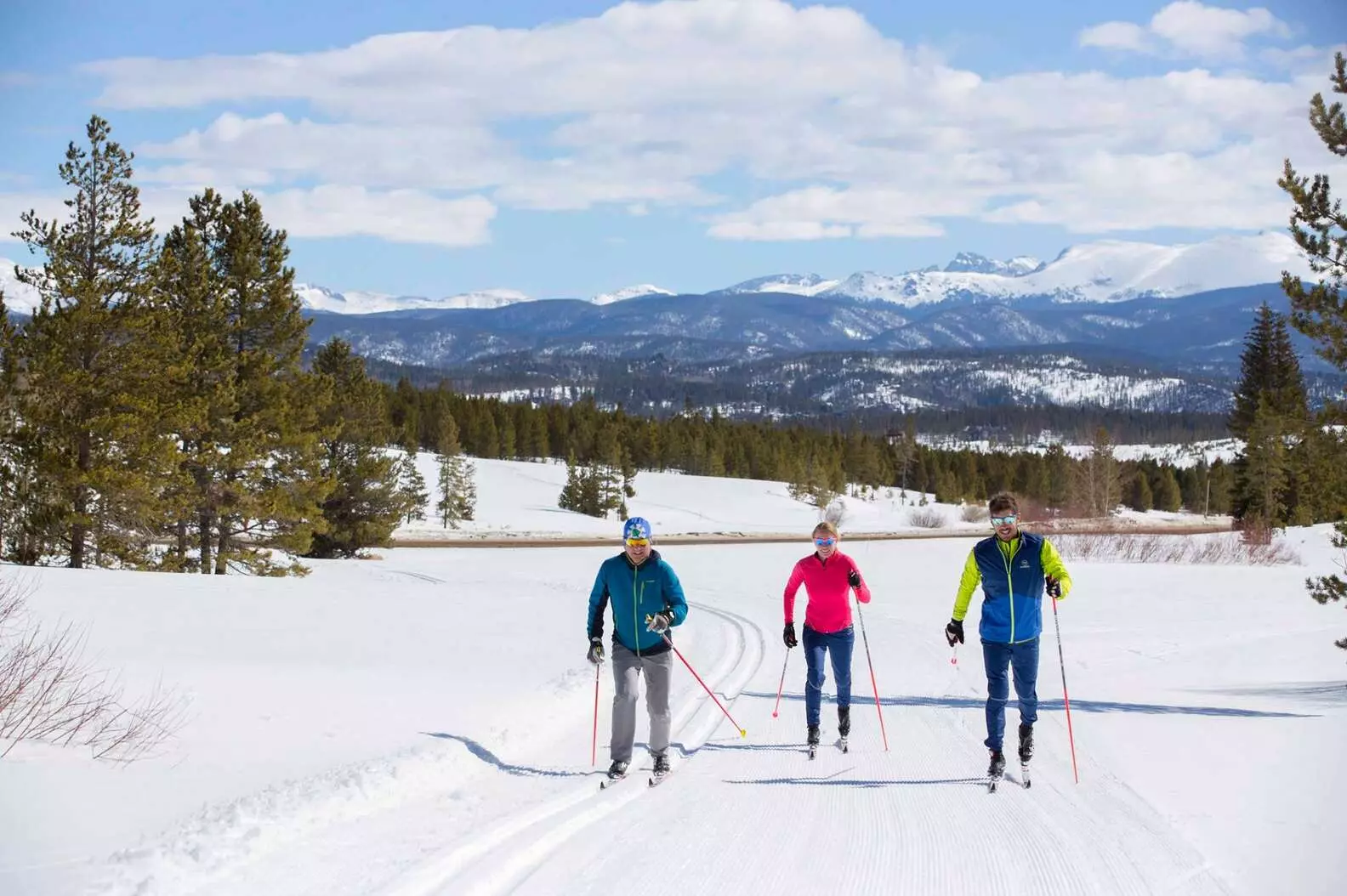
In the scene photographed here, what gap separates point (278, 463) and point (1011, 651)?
22665 millimetres

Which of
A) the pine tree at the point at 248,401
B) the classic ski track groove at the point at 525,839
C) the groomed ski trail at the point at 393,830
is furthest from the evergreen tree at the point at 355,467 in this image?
the groomed ski trail at the point at 393,830

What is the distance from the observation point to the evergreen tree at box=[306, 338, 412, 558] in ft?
110

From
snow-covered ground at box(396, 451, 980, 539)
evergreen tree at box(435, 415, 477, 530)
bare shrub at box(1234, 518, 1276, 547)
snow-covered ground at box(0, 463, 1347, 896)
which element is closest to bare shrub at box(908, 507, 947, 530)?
snow-covered ground at box(396, 451, 980, 539)

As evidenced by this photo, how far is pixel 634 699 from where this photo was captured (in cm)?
863

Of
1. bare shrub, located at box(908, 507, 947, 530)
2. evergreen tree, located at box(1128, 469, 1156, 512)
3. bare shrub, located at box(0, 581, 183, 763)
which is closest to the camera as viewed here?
bare shrub, located at box(0, 581, 183, 763)

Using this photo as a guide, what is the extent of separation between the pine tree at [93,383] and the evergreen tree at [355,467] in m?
9.97

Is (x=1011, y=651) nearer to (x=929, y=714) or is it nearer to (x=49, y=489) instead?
(x=929, y=714)

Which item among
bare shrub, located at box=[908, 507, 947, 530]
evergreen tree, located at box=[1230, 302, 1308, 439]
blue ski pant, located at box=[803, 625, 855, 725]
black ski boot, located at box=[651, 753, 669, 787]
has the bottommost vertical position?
bare shrub, located at box=[908, 507, 947, 530]

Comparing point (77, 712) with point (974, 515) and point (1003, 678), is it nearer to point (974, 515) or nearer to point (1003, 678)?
point (1003, 678)

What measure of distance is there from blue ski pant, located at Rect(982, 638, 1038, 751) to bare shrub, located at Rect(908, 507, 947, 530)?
57734mm

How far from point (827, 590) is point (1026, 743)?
81.8 inches

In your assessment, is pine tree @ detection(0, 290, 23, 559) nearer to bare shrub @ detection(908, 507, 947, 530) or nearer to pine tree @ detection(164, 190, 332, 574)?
pine tree @ detection(164, 190, 332, 574)

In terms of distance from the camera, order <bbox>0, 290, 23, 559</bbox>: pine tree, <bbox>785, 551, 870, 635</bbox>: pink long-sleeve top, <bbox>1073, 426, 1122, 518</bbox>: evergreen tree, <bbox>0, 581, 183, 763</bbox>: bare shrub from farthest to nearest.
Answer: <bbox>1073, 426, 1122, 518</bbox>: evergreen tree < <bbox>0, 290, 23, 559</bbox>: pine tree < <bbox>785, 551, 870, 635</bbox>: pink long-sleeve top < <bbox>0, 581, 183, 763</bbox>: bare shrub

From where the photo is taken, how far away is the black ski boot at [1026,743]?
27.4 feet
